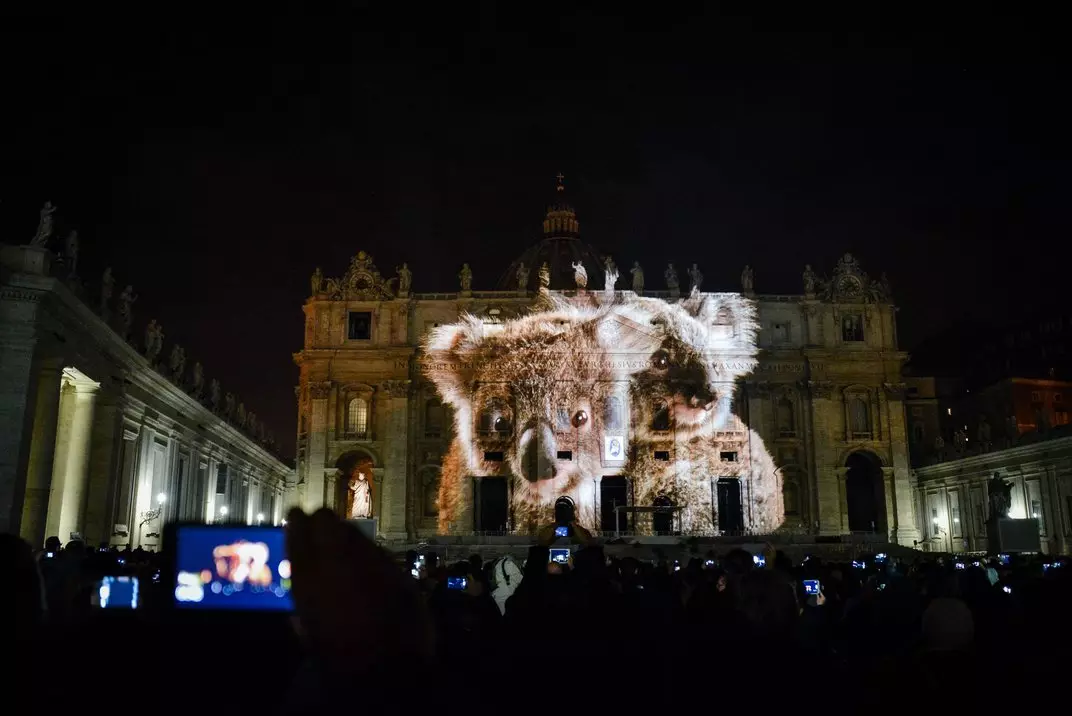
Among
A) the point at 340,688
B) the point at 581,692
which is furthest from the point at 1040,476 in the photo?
the point at 340,688

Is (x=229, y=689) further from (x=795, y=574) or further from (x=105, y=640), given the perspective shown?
(x=795, y=574)

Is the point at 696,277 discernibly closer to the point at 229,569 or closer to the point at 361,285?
the point at 361,285

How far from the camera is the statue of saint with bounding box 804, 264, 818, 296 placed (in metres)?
67.4

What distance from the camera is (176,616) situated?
13.2 feet

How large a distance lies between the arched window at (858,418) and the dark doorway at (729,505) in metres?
9.53

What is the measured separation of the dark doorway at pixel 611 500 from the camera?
207 ft

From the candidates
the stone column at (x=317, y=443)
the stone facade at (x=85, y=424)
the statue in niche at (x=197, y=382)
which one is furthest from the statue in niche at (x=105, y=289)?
the stone column at (x=317, y=443)

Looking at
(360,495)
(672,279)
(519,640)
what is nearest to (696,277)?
(672,279)

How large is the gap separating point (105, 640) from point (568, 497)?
59982 millimetres

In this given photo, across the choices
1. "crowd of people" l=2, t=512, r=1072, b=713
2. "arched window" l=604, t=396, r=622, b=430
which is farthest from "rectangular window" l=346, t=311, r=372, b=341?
"crowd of people" l=2, t=512, r=1072, b=713

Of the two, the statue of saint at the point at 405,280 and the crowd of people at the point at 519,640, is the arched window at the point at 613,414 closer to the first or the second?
the statue of saint at the point at 405,280

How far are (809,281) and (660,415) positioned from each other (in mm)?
15290

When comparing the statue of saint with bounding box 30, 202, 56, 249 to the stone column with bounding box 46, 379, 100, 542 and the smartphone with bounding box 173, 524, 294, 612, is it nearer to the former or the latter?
the stone column with bounding box 46, 379, 100, 542

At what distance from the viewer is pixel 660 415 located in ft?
213
